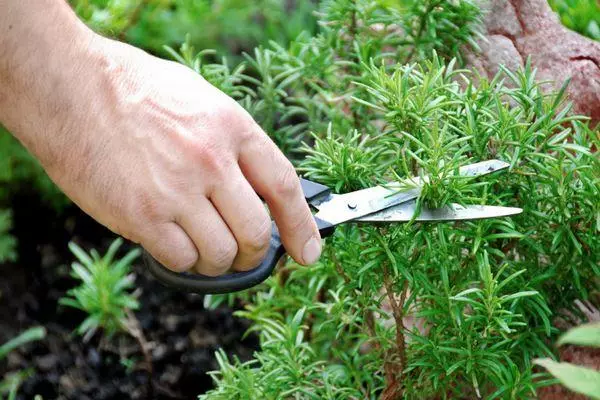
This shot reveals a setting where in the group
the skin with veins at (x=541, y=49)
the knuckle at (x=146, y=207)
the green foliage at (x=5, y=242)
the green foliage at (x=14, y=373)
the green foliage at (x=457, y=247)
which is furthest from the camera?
the green foliage at (x=5, y=242)

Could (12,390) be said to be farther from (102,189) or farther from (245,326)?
(102,189)

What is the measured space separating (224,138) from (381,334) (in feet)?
1.85

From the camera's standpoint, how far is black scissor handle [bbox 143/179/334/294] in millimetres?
1551

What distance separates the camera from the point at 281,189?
150cm

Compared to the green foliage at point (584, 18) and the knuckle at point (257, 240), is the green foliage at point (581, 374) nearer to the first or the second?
the knuckle at point (257, 240)

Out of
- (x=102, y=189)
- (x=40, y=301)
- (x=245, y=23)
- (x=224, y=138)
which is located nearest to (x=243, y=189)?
(x=224, y=138)

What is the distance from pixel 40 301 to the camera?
2928mm

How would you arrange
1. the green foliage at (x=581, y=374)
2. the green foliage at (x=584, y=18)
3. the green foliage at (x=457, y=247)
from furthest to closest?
the green foliage at (x=584, y=18)
the green foliage at (x=457, y=247)
the green foliage at (x=581, y=374)

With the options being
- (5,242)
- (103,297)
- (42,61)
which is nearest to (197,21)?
(5,242)

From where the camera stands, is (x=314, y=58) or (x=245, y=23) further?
(x=245, y=23)

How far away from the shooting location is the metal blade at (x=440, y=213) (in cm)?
151

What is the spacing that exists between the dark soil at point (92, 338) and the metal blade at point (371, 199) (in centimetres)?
117

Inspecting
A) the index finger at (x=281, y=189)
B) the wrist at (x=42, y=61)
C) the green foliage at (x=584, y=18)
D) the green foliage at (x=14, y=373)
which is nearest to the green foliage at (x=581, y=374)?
the index finger at (x=281, y=189)

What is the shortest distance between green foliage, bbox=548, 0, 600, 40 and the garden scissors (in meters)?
0.82
